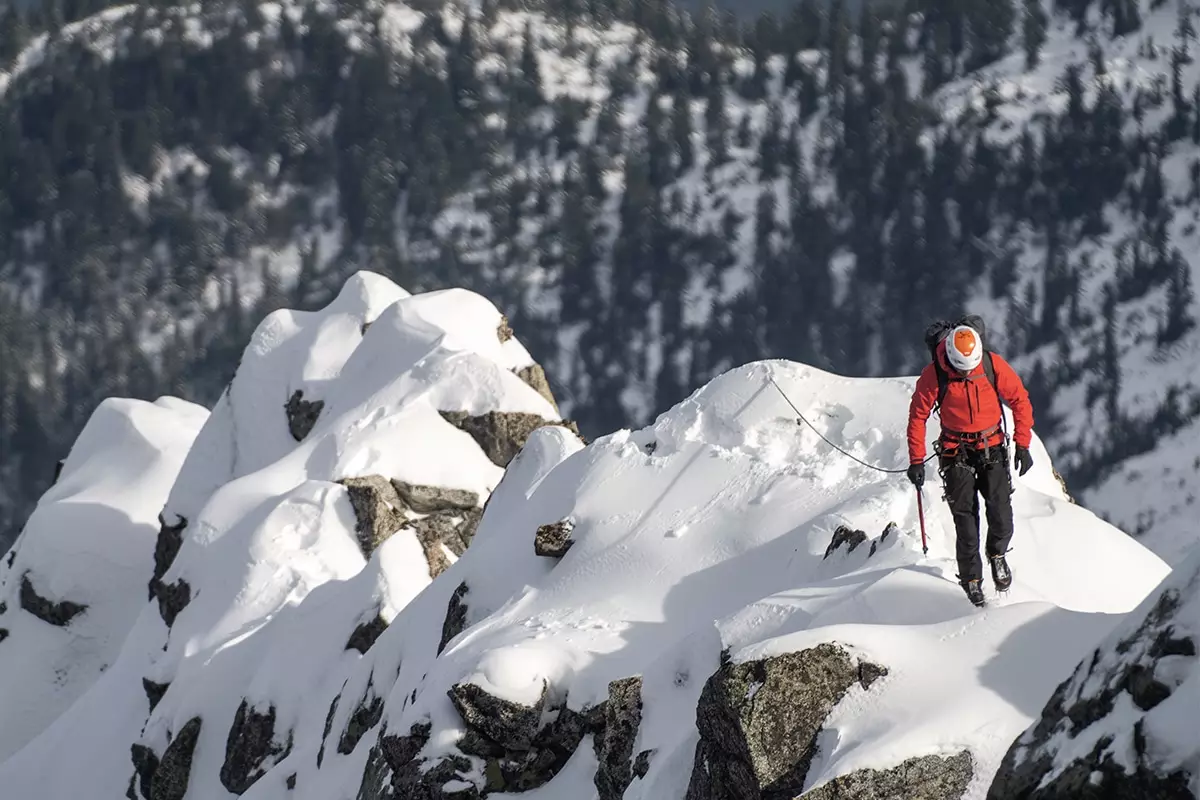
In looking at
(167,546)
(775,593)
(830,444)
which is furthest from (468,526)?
(775,593)

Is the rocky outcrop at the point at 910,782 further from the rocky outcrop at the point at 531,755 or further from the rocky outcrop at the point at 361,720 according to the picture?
the rocky outcrop at the point at 361,720

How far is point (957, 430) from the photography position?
14.0 metres

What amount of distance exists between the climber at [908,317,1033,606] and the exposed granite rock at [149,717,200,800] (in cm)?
2020

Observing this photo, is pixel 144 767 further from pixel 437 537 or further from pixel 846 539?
pixel 846 539

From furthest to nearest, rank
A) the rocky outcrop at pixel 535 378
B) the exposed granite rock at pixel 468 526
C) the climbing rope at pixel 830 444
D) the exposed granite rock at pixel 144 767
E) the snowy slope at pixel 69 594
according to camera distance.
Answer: the snowy slope at pixel 69 594 < the rocky outcrop at pixel 535 378 < the exposed granite rock at pixel 468 526 < the exposed granite rock at pixel 144 767 < the climbing rope at pixel 830 444

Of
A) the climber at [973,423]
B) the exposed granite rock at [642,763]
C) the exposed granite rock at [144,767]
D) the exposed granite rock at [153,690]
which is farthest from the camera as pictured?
the exposed granite rock at [153,690]

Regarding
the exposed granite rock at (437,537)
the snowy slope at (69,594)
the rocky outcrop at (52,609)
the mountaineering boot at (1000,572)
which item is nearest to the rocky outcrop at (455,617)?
the exposed granite rock at (437,537)

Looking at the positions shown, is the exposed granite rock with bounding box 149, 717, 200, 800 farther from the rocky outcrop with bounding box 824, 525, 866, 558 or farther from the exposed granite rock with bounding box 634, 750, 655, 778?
the exposed granite rock with bounding box 634, 750, 655, 778

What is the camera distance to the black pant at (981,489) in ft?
46.0

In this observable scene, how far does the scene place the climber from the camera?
13.9 metres

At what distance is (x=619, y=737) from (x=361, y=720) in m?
7.99

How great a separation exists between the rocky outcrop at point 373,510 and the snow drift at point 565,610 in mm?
59

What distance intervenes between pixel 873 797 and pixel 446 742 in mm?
6760

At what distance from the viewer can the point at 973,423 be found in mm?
13969
